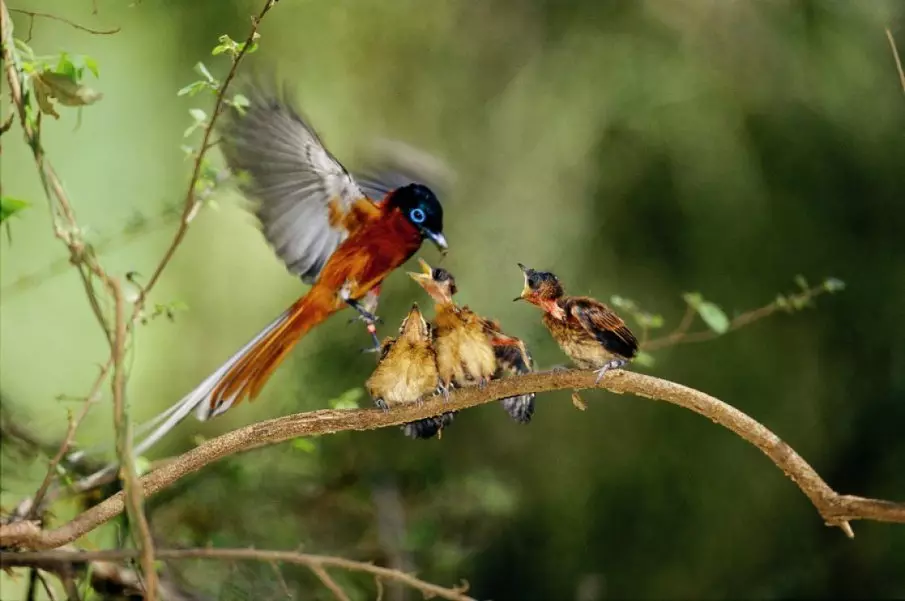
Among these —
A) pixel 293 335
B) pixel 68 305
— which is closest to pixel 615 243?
pixel 293 335

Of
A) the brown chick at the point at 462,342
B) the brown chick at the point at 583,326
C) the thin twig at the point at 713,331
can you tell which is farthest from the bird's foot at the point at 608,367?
the thin twig at the point at 713,331

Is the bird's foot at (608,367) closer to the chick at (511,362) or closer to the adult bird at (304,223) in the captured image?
the chick at (511,362)

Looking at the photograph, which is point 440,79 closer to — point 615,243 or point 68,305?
point 615,243

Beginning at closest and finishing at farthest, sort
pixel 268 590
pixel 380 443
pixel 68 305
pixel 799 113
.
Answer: pixel 268 590 < pixel 799 113 < pixel 68 305 < pixel 380 443

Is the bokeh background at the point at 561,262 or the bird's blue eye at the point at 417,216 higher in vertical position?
the bokeh background at the point at 561,262

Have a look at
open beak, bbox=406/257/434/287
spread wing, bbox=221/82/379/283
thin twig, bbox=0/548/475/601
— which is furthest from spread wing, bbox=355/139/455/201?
thin twig, bbox=0/548/475/601
